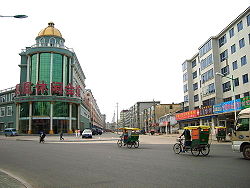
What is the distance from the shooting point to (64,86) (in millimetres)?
56719

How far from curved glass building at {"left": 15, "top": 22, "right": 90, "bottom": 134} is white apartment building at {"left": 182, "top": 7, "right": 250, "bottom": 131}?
2948cm

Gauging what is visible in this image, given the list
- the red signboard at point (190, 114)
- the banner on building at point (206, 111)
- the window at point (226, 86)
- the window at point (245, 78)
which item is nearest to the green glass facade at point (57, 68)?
the red signboard at point (190, 114)

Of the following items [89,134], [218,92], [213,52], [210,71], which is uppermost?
[213,52]

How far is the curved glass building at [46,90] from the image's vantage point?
53188mm

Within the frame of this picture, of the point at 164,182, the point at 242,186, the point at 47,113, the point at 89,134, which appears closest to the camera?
the point at 242,186

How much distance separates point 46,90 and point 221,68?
→ 123ft

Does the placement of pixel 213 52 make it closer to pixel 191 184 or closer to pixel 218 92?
pixel 218 92

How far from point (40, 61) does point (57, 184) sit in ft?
170

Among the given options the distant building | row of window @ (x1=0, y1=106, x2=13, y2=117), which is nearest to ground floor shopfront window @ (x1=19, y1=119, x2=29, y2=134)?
the distant building

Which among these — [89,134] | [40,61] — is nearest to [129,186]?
[89,134]

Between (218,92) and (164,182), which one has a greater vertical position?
(218,92)

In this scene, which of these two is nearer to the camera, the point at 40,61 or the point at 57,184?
the point at 57,184

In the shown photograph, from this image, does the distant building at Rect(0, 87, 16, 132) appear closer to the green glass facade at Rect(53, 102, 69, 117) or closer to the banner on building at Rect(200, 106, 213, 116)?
the green glass facade at Rect(53, 102, 69, 117)

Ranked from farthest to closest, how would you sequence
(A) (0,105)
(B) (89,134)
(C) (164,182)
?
(A) (0,105) → (B) (89,134) → (C) (164,182)
